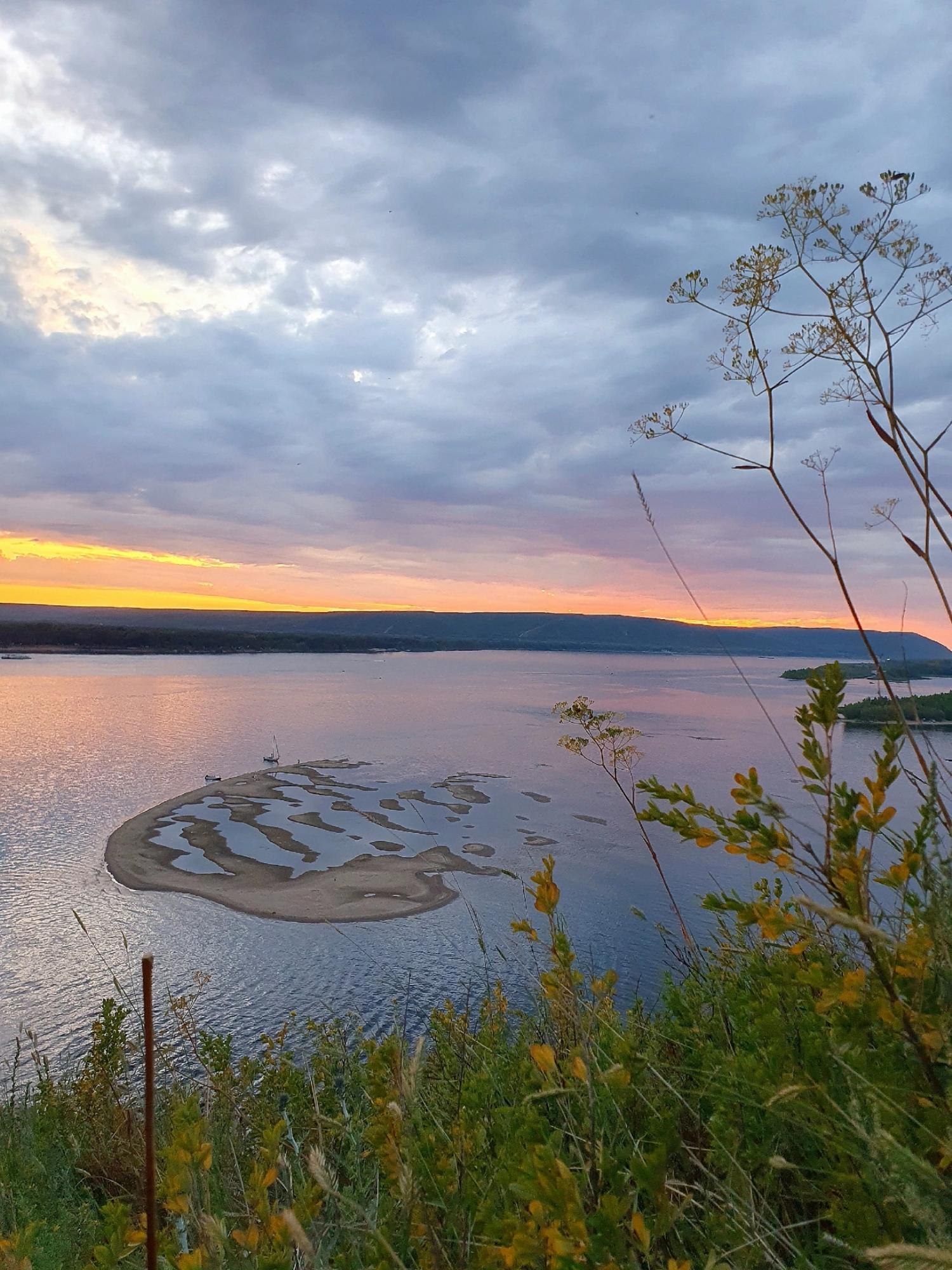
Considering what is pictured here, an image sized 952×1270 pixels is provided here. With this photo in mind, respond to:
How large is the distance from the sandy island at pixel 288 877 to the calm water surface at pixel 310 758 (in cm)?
41

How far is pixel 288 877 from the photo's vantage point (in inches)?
587

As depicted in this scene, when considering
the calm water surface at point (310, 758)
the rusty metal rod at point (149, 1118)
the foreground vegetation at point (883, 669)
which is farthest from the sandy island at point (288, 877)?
the rusty metal rod at point (149, 1118)

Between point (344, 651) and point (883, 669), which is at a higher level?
point (883, 669)

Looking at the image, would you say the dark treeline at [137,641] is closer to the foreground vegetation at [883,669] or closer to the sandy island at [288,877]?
the sandy island at [288,877]

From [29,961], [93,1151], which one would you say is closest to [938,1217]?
[93,1151]

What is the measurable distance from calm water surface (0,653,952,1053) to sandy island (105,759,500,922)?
41 cm

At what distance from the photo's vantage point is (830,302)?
2246mm

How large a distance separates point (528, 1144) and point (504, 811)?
18.0 metres

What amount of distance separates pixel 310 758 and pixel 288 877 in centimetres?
1210

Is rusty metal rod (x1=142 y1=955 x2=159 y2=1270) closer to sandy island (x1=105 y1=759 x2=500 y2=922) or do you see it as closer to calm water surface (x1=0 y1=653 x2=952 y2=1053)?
calm water surface (x1=0 y1=653 x2=952 y2=1053)

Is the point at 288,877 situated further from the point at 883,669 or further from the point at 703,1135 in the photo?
the point at 883,669

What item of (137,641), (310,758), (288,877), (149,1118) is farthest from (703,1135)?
(137,641)

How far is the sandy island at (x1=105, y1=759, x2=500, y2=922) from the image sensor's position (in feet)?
43.3

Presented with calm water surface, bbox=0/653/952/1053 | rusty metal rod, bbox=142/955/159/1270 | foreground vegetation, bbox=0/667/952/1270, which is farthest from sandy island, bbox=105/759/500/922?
rusty metal rod, bbox=142/955/159/1270
